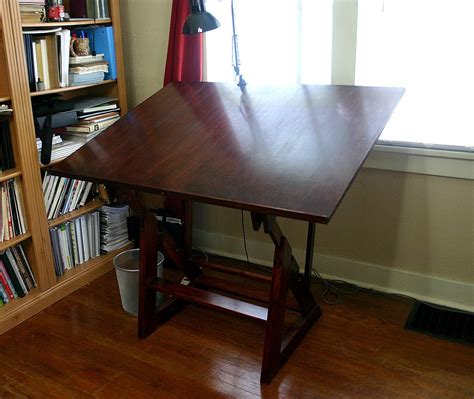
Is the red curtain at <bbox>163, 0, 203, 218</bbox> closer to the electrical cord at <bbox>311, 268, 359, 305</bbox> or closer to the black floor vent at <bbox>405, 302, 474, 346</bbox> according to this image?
the electrical cord at <bbox>311, 268, 359, 305</bbox>

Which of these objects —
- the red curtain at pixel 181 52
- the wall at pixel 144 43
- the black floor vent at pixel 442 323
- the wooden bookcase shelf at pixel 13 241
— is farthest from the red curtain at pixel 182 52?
the black floor vent at pixel 442 323

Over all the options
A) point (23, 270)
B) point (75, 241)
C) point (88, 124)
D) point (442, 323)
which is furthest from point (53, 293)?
point (442, 323)

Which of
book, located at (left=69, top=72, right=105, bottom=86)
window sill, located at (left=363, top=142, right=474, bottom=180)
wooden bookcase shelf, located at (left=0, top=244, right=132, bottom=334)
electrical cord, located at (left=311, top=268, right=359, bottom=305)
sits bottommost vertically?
electrical cord, located at (left=311, top=268, right=359, bottom=305)

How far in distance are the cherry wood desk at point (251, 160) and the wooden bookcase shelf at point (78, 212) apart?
63 cm

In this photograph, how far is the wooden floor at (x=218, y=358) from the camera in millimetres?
2107

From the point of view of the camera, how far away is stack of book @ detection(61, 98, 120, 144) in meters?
2.84

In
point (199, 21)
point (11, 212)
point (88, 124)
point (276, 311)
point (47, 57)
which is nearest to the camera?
point (276, 311)

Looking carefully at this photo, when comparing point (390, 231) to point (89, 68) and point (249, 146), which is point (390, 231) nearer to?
point (249, 146)

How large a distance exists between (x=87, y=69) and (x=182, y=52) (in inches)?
20.1

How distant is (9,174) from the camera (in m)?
2.45

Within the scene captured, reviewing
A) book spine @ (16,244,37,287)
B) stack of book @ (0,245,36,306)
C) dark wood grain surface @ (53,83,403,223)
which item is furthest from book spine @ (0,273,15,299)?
dark wood grain surface @ (53,83,403,223)

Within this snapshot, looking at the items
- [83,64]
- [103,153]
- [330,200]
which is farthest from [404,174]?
[83,64]

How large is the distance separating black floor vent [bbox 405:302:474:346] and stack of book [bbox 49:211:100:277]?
1.75 m

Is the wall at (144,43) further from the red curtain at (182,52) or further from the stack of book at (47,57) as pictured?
the stack of book at (47,57)
